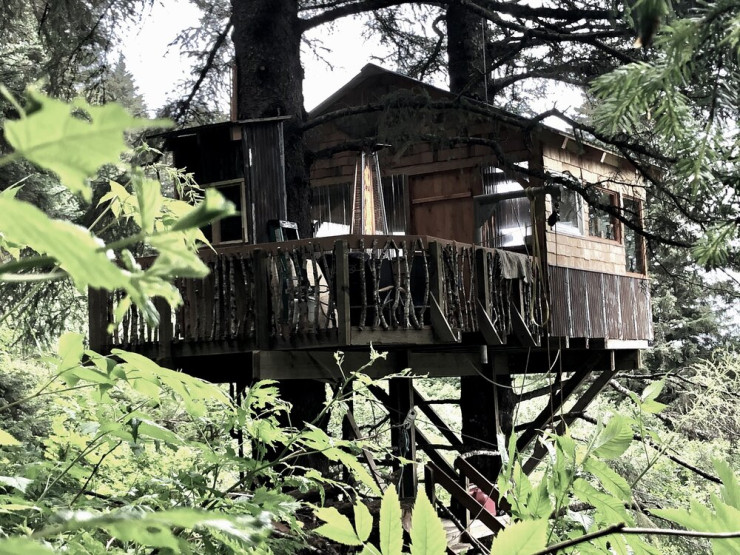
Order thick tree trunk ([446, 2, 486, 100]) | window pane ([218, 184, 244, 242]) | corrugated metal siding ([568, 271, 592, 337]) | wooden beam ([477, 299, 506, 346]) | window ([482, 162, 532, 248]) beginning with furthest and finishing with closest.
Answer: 1. thick tree trunk ([446, 2, 486, 100])
2. window ([482, 162, 532, 248])
3. corrugated metal siding ([568, 271, 592, 337])
4. window pane ([218, 184, 244, 242])
5. wooden beam ([477, 299, 506, 346])

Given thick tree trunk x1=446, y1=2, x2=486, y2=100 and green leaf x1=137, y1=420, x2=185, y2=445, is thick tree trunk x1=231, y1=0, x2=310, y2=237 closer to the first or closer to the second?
thick tree trunk x1=446, y1=2, x2=486, y2=100

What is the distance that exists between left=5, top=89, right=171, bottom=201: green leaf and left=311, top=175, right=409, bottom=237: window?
15123 mm

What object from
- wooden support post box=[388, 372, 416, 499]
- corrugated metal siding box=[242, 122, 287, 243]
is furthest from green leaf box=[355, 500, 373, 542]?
corrugated metal siding box=[242, 122, 287, 243]

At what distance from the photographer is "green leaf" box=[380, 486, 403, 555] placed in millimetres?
793

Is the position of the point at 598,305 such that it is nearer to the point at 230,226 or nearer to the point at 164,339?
the point at 230,226

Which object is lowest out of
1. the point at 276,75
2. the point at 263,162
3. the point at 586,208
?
the point at 586,208

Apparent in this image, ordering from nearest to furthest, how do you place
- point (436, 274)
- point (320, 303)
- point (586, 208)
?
point (320, 303)
point (436, 274)
point (586, 208)

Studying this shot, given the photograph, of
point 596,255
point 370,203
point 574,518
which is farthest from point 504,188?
point 574,518

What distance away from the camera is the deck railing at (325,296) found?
9.51m

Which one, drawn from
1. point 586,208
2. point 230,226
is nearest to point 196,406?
point 230,226

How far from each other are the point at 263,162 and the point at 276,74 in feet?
4.41

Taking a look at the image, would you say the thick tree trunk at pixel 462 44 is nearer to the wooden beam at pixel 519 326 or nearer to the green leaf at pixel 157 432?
the wooden beam at pixel 519 326

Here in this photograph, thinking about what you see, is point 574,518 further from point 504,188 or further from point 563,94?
point 563,94

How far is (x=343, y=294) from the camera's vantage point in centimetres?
920
